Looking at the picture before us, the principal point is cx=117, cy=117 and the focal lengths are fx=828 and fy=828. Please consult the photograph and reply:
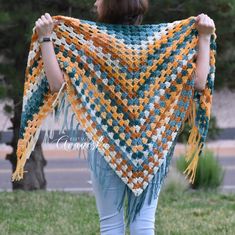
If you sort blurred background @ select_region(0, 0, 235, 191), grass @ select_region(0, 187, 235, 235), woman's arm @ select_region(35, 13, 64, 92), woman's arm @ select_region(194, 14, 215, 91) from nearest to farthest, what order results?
woman's arm @ select_region(35, 13, 64, 92) < woman's arm @ select_region(194, 14, 215, 91) < grass @ select_region(0, 187, 235, 235) < blurred background @ select_region(0, 0, 235, 191)

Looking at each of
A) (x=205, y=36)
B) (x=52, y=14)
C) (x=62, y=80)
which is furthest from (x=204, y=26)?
(x=52, y=14)

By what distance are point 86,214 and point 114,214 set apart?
3.36 m

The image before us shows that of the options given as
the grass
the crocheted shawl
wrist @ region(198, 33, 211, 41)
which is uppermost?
wrist @ region(198, 33, 211, 41)

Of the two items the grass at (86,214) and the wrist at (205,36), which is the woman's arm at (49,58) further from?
the grass at (86,214)

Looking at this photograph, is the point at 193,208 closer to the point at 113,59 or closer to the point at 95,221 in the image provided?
the point at 95,221

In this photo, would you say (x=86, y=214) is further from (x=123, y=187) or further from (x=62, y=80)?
(x=62, y=80)

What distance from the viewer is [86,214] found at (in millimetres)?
7453

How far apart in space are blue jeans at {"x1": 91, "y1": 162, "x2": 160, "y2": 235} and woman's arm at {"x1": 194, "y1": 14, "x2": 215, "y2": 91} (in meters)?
0.64

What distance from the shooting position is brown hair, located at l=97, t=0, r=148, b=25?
403 centimetres

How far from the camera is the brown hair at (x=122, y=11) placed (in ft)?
13.2

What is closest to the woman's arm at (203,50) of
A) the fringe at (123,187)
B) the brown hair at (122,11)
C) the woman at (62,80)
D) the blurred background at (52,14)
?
the woman at (62,80)

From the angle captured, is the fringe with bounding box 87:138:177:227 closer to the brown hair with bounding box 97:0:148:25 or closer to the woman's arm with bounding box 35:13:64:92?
the woman's arm with bounding box 35:13:64:92

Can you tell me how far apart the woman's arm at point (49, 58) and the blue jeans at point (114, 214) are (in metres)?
0.49

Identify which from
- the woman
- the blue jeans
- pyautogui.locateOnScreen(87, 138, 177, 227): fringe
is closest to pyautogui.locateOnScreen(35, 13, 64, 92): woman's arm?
the woman
